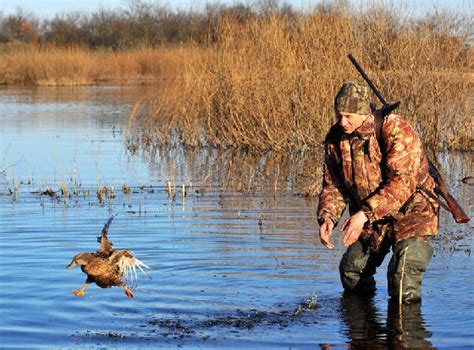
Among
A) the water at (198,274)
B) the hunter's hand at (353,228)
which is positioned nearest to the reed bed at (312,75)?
the water at (198,274)

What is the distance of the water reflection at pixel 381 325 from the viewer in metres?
6.52

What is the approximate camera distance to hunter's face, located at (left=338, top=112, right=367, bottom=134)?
671 cm

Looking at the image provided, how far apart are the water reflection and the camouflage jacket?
0.51 metres

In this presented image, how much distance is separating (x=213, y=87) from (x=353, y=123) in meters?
11.6

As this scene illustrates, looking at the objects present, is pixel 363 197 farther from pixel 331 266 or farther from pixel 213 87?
pixel 213 87

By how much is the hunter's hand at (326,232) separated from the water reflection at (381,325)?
61 cm

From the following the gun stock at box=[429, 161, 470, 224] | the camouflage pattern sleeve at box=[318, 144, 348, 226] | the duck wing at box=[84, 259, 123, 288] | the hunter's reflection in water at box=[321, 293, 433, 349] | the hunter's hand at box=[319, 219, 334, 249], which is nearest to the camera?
the hunter's reflection in water at box=[321, 293, 433, 349]

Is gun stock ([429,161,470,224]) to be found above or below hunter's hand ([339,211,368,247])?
above

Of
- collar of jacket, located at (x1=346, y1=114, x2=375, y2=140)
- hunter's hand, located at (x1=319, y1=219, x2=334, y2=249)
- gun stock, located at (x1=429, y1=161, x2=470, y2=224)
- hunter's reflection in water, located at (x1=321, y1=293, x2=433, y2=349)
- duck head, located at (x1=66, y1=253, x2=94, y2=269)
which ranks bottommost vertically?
hunter's reflection in water, located at (x1=321, y1=293, x2=433, y2=349)

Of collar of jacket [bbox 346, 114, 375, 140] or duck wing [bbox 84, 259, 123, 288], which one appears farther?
collar of jacket [bbox 346, 114, 375, 140]

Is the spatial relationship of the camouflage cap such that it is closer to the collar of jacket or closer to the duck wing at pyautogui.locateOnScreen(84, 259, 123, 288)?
the collar of jacket

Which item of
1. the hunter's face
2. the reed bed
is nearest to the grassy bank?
the reed bed

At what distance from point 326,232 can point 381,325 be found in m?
0.77

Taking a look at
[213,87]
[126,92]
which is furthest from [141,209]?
[126,92]
